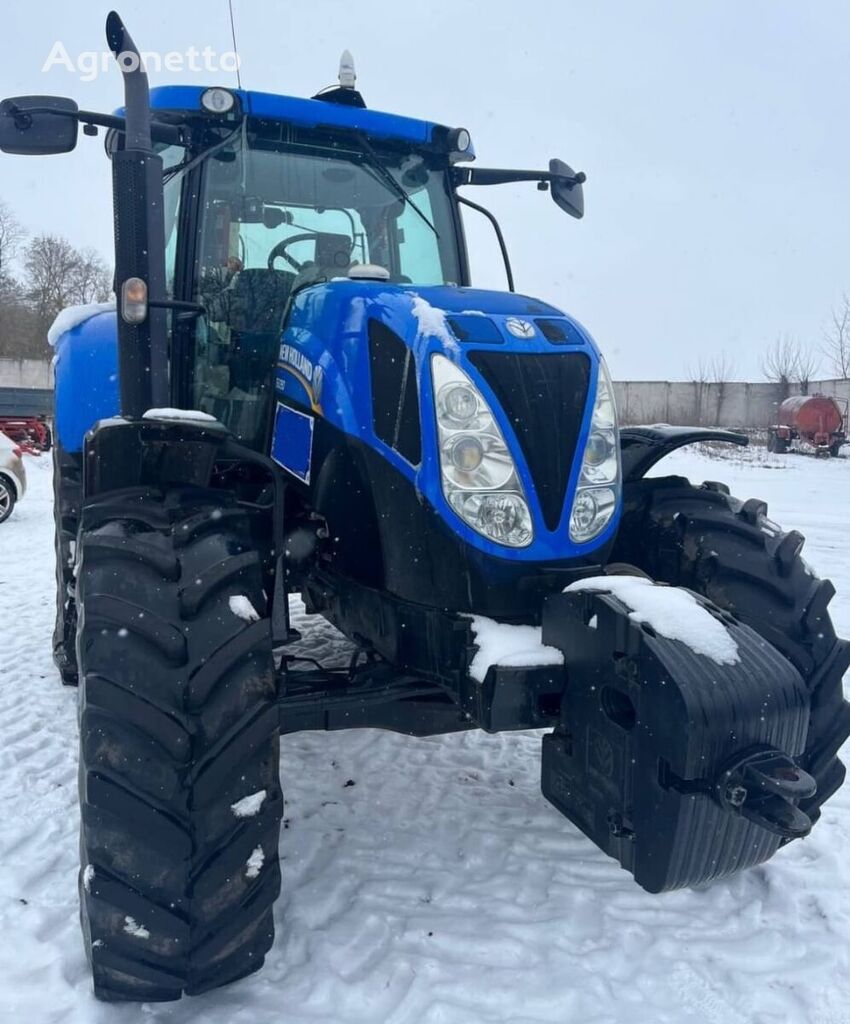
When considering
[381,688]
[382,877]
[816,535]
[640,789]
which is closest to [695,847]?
[640,789]

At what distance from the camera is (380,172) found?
378 cm

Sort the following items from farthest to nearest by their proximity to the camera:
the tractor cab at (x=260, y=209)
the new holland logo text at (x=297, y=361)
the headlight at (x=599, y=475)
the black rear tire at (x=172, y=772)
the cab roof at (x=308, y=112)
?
1. the tractor cab at (x=260, y=209)
2. the cab roof at (x=308, y=112)
3. the new holland logo text at (x=297, y=361)
4. the headlight at (x=599, y=475)
5. the black rear tire at (x=172, y=772)

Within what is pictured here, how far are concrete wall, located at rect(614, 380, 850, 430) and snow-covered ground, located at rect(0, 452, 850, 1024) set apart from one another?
37365 mm

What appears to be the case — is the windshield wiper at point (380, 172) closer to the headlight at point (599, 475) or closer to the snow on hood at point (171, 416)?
the headlight at point (599, 475)

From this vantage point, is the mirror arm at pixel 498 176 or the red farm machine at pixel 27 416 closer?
the mirror arm at pixel 498 176

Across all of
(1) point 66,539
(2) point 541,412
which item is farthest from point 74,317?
(2) point 541,412

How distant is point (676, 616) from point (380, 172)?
8.01ft

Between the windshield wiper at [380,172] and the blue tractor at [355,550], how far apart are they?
13 mm

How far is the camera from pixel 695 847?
211 centimetres

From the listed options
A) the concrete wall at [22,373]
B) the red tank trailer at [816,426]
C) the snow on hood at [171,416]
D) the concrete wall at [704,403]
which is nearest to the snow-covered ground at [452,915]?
the snow on hood at [171,416]

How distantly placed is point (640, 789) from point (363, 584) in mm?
1226

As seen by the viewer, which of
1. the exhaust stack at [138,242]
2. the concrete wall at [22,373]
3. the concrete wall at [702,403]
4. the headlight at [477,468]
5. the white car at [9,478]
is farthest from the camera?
the concrete wall at [702,403]

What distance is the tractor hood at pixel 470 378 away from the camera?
103 inches

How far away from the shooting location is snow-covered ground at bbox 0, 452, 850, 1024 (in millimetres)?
2371
